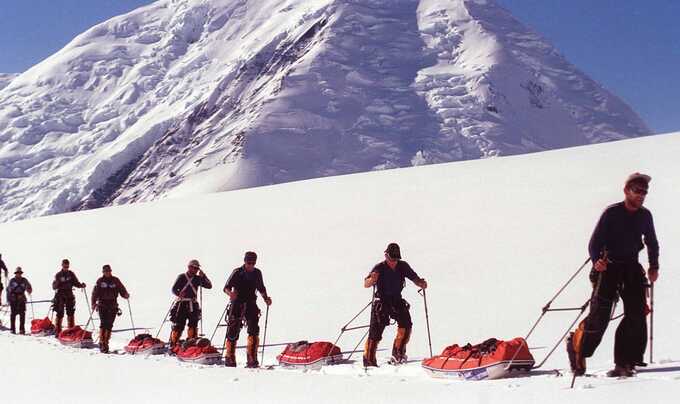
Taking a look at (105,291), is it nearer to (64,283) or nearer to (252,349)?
(64,283)

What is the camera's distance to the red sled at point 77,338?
16.0 m

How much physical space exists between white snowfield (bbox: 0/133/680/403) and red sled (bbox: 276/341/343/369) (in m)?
0.25

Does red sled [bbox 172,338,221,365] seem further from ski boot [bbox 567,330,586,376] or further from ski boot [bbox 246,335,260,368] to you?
ski boot [bbox 567,330,586,376]

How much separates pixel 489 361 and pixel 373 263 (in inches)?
Answer: 471

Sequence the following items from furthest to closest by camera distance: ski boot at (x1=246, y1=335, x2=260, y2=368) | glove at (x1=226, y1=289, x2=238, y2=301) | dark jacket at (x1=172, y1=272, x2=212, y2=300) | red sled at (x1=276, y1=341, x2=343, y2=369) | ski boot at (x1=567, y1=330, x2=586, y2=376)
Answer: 1. dark jacket at (x1=172, y1=272, x2=212, y2=300)
2. ski boot at (x1=246, y1=335, x2=260, y2=368)
3. glove at (x1=226, y1=289, x2=238, y2=301)
4. red sled at (x1=276, y1=341, x2=343, y2=369)
5. ski boot at (x1=567, y1=330, x2=586, y2=376)

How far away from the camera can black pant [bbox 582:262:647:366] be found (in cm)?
738

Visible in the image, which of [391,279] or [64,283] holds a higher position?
[64,283]

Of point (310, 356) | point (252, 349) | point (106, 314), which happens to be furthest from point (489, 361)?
point (106, 314)

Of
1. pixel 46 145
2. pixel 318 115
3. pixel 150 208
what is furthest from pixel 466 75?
pixel 150 208

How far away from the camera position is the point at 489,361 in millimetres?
8539

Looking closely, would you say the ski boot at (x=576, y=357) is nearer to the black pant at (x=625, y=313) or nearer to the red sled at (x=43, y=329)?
the black pant at (x=625, y=313)

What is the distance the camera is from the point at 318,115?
181m

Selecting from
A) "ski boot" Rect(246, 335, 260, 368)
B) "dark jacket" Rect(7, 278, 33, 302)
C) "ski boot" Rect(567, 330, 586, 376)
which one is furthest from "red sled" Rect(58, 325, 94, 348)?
"ski boot" Rect(567, 330, 586, 376)

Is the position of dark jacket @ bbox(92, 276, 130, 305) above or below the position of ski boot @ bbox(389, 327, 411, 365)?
above
